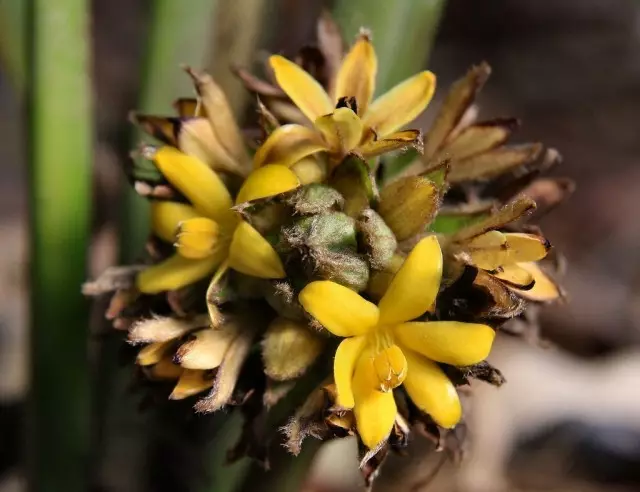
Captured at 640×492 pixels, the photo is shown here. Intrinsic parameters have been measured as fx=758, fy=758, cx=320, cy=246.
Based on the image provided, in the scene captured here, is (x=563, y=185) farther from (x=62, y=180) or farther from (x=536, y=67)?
(x=536, y=67)

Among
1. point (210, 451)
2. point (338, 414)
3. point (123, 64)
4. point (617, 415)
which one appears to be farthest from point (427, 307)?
point (123, 64)

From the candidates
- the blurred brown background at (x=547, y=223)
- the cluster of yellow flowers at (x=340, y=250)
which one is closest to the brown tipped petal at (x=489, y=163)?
the cluster of yellow flowers at (x=340, y=250)

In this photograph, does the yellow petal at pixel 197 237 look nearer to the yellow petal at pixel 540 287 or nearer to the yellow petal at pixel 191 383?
the yellow petal at pixel 191 383

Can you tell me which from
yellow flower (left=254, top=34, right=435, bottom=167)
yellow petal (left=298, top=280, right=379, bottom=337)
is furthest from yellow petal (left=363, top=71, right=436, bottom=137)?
yellow petal (left=298, top=280, right=379, bottom=337)

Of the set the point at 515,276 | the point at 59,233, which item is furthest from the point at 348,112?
the point at 59,233

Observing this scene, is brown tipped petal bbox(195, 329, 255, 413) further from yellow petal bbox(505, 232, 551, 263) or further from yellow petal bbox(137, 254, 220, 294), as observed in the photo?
yellow petal bbox(505, 232, 551, 263)

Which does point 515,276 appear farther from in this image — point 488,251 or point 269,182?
point 269,182
